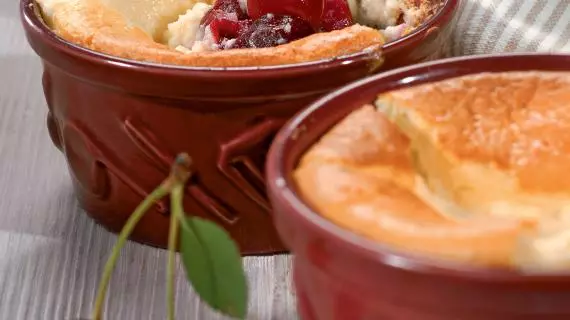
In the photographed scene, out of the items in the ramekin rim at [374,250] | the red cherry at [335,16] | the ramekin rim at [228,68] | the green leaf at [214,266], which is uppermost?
the red cherry at [335,16]

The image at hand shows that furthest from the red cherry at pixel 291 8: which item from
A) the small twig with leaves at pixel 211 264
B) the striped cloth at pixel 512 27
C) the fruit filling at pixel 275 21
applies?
the small twig with leaves at pixel 211 264

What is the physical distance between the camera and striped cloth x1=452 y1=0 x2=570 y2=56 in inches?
44.5

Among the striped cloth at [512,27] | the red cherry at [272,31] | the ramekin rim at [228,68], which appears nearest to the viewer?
the ramekin rim at [228,68]

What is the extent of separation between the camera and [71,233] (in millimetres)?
1000

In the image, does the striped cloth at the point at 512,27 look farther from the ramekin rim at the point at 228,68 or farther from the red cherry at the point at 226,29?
the red cherry at the point at 226,29

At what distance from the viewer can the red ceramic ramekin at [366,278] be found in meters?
0.49

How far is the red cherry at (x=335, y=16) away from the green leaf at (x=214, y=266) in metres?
0.51

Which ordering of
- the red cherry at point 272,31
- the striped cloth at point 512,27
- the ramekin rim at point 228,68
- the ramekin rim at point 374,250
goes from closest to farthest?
1. the ramekin rim at point 374,250
2. the ramekin rim at point 228,68
3. the red cherry at point 272,31
4. the striped cloth at point 512,27

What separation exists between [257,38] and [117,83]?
0.58ft

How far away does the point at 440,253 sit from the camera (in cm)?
51

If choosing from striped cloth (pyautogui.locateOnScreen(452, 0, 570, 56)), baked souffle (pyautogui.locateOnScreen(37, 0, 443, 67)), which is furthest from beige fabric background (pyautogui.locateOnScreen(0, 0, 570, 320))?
baked souffle (pyautogui.locateOnScreen(37, 0, 443, 67))

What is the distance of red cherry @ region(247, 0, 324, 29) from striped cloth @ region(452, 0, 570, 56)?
10.4 inches

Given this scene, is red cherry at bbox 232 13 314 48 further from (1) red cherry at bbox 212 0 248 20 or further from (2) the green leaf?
(2) the green leaf

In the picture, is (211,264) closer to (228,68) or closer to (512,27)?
(228,68)
